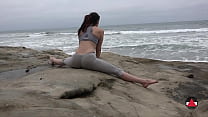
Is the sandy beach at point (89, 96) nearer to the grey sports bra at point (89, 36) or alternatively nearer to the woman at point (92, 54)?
the woman at point (92, 54)

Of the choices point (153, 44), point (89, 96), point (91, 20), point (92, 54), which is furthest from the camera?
point (153, 44)

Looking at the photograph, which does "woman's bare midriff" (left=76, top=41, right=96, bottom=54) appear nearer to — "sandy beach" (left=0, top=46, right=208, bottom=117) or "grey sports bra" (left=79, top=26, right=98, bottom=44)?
"grey sports bra" (left=79, top=26, right=98, bottom=44)

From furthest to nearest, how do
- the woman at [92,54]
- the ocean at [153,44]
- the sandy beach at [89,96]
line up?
the ocean at [153,44], the woman at [92,54], the sandy beach at [89,96]

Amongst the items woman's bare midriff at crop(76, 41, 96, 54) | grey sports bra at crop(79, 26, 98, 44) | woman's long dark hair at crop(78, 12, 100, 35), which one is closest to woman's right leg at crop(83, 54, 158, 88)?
woman's bare midriff at crop(76, 41, 96, 54)

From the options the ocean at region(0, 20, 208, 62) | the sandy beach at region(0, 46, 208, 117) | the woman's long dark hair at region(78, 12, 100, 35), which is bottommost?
the ocean at region(0, 20, 208, 62)

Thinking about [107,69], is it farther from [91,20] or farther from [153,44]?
[153,44]

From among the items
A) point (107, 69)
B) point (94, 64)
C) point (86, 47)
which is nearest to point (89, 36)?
point (86, 47)

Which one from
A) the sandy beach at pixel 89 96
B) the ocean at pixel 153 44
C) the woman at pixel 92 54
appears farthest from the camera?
the ocean at pixel 153 44

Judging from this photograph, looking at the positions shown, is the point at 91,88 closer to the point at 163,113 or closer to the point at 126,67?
the point at 163,113

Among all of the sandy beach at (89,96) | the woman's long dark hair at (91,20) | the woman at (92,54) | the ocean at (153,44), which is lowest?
the ocean at (153,44)

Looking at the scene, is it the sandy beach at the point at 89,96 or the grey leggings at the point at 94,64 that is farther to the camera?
the grey leggings at the point at 94,64

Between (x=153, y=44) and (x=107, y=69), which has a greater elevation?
(x=107, y=69)

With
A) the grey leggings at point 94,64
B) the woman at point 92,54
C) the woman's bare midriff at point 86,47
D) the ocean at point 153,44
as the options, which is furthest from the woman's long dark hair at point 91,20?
the ocean at point 153,44

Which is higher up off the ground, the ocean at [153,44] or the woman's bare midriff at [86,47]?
the woman's bare midriff at [86,47]
